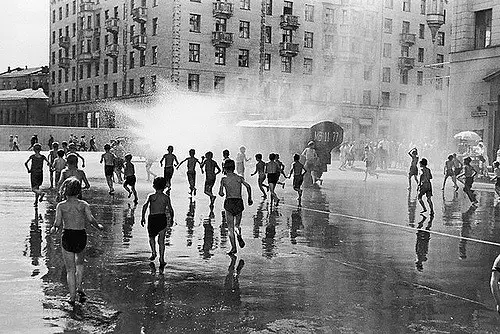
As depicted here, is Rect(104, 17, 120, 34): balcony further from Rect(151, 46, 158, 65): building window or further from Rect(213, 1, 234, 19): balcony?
Rect(213, 1, 234, 19): balcony

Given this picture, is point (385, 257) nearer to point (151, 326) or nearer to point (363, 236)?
point (363, 236)

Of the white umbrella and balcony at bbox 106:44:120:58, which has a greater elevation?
balcony at bbox 106:44:120:58

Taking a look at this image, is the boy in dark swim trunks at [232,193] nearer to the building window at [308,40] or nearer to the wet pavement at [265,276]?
the wet pavement at [265,276]

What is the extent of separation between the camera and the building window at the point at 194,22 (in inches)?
2527

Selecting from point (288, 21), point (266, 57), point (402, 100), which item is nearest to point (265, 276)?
point (266, 57)

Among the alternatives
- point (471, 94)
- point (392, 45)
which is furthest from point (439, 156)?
point (392, 45)

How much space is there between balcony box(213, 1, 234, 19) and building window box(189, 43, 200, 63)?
3.53 m

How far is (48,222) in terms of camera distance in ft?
49.4

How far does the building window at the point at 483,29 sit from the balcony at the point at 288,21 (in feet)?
104

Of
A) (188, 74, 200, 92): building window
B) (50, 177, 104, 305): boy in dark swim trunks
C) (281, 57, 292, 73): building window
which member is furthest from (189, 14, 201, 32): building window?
(50, 177, 104, 305): boy in dark swim trunks

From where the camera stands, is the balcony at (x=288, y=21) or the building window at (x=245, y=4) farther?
the balcony at (x=288, y=21)

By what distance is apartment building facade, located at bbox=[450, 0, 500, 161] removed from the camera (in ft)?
121

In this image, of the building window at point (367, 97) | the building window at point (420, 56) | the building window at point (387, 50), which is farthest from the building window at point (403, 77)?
the building window at point (367, 97)

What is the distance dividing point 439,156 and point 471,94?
25.5 ft
